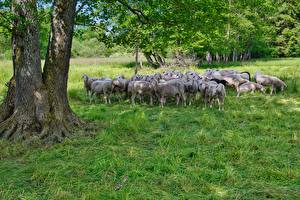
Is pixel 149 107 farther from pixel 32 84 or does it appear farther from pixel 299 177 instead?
pixel 299 177

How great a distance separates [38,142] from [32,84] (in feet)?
4.92

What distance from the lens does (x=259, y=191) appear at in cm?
625

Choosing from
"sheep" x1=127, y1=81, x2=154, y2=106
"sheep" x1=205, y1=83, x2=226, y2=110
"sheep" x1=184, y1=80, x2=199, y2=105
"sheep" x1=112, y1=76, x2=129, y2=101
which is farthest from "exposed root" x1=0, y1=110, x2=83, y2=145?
"sheep" x1=184, y1=80, x2=199, y2=105

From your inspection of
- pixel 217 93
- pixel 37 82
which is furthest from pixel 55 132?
pixel 217 93

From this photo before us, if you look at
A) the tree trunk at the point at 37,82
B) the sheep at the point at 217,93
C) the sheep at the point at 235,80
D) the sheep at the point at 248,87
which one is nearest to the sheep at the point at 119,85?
the sheep at the point at 217,93

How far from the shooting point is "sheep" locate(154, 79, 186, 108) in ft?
49.6

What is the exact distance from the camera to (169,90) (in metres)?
15.1

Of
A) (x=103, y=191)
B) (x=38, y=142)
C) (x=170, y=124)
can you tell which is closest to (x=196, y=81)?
(x=170, y=124)

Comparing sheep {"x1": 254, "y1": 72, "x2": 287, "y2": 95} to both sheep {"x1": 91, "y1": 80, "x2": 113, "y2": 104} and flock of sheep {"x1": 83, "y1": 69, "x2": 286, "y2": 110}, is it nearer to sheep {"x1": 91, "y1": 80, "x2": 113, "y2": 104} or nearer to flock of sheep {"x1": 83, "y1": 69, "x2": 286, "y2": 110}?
flock of sheep {"x1": 83, "y1": 69, "x2": 286, "y2": 110}

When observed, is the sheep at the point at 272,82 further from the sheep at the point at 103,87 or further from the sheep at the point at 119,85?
the sheep at the point at 103,87

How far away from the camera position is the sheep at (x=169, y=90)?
15117 mm

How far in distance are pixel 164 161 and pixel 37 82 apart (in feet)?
13.4

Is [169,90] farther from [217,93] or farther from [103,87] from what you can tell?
[103,87]

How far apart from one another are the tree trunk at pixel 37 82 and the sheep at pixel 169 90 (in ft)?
18.4
